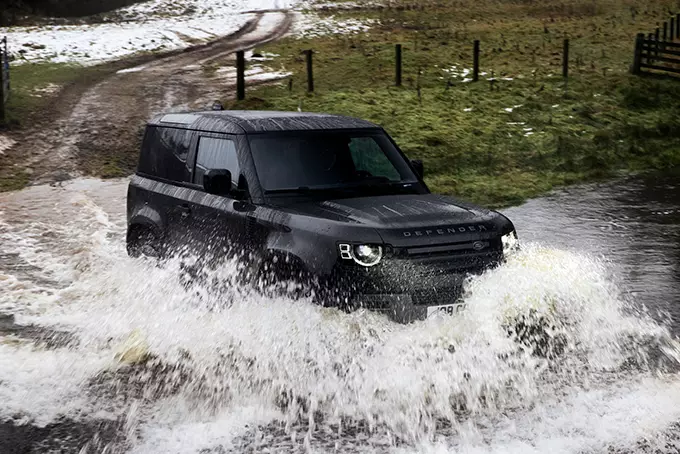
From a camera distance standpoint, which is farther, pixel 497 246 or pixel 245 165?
pixel 245 165

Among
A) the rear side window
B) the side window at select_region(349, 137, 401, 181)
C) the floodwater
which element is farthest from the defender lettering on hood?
the rear side window

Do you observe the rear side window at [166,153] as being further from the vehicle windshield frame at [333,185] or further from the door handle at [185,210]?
the vehicle windshield frame at [333,185]

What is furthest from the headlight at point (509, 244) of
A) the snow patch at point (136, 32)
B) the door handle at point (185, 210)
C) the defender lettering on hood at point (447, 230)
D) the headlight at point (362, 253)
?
the snow patch at point (136, 32)

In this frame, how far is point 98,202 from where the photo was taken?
15.2 metres

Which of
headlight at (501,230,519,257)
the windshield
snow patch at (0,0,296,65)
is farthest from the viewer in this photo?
snow patch at (0,0,296,65)

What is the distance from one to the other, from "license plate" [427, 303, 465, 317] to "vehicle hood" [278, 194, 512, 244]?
454mm

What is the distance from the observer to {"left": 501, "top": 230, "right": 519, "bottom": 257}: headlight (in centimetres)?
690

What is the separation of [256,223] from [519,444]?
2651 mm

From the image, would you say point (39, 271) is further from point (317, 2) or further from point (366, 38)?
point (317, 2)

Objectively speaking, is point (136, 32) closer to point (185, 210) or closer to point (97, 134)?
point (97, 134)

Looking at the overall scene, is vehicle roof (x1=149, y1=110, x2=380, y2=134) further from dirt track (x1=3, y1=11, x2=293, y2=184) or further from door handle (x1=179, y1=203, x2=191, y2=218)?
dirt track (x1=3, y1=11, x2=293, y2=184)

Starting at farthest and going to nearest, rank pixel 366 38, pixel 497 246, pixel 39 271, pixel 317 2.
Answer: pixel 317 2, pixel 366 38, pixel 39 271, pixel 497 246

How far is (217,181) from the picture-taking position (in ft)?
23.7

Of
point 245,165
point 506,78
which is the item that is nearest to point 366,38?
point 506,78
